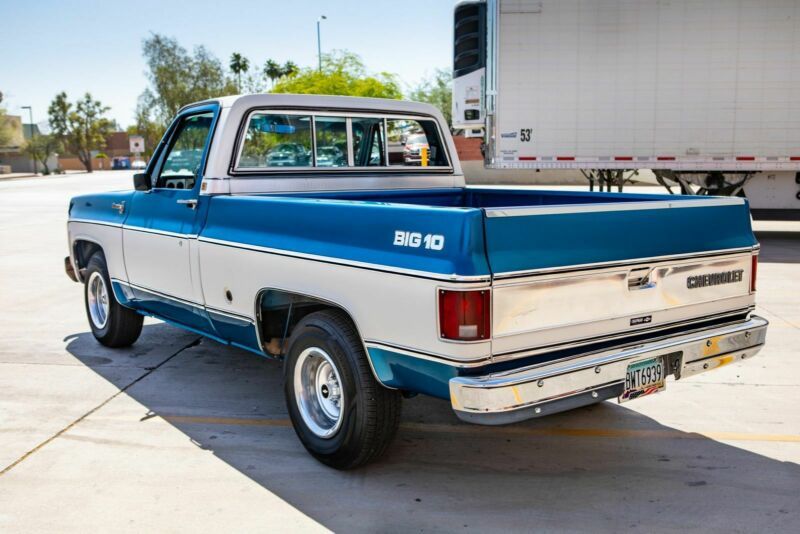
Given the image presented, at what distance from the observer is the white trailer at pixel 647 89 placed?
1359 centimetres

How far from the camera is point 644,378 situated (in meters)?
3.85

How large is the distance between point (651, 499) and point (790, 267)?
8.59m

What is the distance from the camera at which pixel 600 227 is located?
12.4 ft

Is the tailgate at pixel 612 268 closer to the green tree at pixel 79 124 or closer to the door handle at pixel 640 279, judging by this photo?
the door handle at pixel 640 279

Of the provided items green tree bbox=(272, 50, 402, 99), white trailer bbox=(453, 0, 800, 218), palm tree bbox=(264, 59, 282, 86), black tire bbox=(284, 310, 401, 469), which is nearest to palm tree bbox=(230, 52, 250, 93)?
palm tree bbox=(264, 59, 282, 86)

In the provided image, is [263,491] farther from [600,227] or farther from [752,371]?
[752,371]

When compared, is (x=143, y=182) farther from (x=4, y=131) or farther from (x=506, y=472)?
(x=4, y=131)

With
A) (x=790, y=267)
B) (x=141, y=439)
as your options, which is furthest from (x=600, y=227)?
(x=790, y=267)

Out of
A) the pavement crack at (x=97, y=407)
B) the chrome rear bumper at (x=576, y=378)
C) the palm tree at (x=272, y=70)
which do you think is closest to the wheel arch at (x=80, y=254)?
the pavement crack at (x=97, y=407)

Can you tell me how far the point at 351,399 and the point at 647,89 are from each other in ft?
39.0

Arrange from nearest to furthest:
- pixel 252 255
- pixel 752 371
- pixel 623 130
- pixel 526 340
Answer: pixel 526 340, pixel 252 255, pixel 752 371, pixel 623 130

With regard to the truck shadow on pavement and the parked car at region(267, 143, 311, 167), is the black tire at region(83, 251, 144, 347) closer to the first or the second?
the truck shadow on pavement

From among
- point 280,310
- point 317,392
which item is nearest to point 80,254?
point 280,310

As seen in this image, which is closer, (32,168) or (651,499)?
(651,499)
